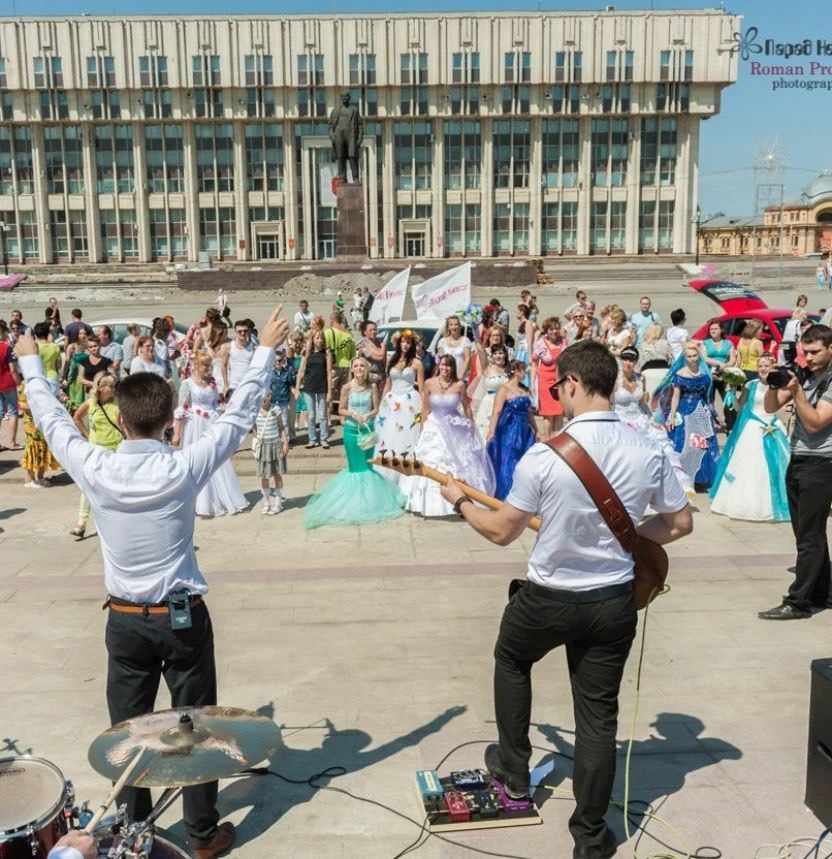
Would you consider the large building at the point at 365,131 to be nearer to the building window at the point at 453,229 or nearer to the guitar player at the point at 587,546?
the building window at the point at 453,229

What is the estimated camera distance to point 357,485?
1051cm

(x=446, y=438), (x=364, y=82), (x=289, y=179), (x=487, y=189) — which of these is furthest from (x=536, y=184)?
(x=446, y=438)

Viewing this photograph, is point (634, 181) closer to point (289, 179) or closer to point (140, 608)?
point (289, 179)

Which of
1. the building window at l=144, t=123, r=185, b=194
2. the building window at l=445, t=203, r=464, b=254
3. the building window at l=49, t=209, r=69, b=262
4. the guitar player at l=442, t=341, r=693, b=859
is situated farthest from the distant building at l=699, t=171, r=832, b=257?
the guitar player at l=442, t=341, r=693, b=859

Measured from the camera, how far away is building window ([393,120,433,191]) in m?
70.2

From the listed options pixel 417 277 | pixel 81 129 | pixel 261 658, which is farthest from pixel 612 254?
pixel 261 658

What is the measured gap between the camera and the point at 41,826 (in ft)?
9.36

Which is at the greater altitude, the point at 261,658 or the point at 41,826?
the point at 41,826

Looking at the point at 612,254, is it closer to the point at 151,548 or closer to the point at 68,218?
the point at 68,218

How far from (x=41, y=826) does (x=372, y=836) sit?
75.8 inches

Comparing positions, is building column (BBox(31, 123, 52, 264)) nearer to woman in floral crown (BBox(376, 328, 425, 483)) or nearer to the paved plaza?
woman in floral crown (BBox(376, 328, 425, 483))

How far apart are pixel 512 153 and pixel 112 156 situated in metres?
30.0

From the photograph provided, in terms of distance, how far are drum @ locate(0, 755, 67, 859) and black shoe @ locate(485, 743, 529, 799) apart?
2235 millimetres

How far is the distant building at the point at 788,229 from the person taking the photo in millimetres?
117062
